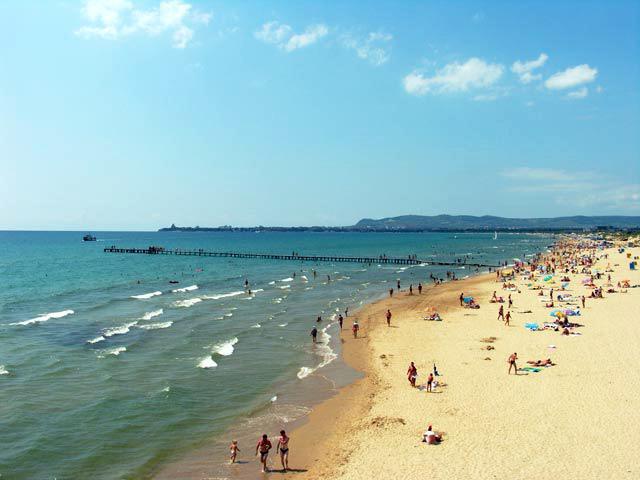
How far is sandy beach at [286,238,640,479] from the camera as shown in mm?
14797

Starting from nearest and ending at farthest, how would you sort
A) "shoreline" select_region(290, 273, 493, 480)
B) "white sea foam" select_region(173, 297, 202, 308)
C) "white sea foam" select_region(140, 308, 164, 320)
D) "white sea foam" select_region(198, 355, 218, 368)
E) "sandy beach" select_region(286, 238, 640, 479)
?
"sandy beach" select_region(286, 238, 640, 479)
"shoreline" select_region(290, 273, 493, 480)
"white sea foam" select_region(198, 355, 218, 368)
"white sea foam" select_region(140, 308, 164, 320)
"white sea foam" select_region(173, 297, 202, 308)

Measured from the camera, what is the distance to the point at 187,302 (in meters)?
47.3

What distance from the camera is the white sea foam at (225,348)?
28.5 metres

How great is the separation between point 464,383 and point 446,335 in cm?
988

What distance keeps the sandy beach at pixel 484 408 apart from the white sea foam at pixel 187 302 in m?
17.6

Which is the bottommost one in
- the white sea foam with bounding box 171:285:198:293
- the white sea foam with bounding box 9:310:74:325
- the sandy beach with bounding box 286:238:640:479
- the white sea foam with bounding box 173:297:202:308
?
the sandy beach with bounding box 286:238:640:479

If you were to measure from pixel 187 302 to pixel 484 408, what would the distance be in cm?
3383

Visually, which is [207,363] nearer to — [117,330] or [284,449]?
[117,330]

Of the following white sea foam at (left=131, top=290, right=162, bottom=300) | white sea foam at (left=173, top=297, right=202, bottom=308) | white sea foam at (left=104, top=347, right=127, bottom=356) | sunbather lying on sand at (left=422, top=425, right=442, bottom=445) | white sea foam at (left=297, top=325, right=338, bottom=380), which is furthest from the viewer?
white sea foam at (left=131, top=290, right=162, bottom=300)

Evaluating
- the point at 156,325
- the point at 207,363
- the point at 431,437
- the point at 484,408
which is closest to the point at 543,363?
the point at 484,408

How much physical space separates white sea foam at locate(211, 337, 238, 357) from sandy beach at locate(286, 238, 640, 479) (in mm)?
6738

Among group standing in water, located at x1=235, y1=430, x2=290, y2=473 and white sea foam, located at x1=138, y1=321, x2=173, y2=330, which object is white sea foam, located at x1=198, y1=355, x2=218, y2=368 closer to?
white sea foam, located at x1=138, y1=321, x2=173, y2=330

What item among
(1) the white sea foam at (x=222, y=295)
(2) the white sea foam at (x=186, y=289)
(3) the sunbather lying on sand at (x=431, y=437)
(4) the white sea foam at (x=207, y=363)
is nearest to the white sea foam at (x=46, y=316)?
(1) the white sea foam at (x=222, y=295)

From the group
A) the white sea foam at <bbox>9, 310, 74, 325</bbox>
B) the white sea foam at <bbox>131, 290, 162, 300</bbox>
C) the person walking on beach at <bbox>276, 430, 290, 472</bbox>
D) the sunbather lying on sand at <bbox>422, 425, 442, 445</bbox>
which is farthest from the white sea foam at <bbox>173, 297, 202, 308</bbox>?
the sunbather lying on sand at <bbox>422, 425, 442, 445</bbox>
